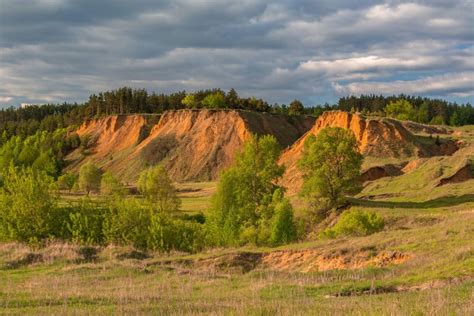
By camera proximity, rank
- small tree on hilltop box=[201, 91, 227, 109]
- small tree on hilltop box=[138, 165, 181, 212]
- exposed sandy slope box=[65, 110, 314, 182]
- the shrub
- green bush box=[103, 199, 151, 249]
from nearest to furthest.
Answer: the shrub < green bush box=[103, 199, 151, 249] < small tree on hilltop box=[138, 165, 181, 212] < exposed sandy slope box=[65, 110, 314, 182] < small tree on hilltop box=[201, 91, 227, 109]

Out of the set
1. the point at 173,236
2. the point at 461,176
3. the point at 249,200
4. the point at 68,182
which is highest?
the point at 461,176

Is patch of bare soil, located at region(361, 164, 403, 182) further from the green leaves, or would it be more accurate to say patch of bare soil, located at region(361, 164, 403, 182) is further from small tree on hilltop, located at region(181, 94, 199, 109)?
small tree on hilltop, located at region(181, 94, 199, 109)

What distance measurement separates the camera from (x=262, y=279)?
17906 mm

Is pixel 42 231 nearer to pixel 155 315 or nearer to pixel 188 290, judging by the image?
→ pixel 188 290

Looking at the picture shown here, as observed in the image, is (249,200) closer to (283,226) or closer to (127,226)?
(283,226)

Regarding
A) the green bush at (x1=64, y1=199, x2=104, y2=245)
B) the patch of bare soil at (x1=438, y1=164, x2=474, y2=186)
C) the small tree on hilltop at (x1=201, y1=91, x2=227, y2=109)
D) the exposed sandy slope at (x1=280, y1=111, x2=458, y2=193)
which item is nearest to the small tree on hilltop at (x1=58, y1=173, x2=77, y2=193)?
the exposed sandy slope at (x1=280, y1=111, x2=458, y2=193)

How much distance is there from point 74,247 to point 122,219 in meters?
13.4

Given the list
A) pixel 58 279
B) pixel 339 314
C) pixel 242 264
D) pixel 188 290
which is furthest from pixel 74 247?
pixel 339 314

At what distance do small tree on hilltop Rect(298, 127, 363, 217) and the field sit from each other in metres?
21.3

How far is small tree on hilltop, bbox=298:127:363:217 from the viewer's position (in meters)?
46.8

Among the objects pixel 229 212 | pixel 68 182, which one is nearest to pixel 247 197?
pixel 229 212

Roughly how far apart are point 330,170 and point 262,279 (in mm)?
30747

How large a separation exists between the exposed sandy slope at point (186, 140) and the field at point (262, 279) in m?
75.8

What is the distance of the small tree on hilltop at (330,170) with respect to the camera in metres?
46.8
